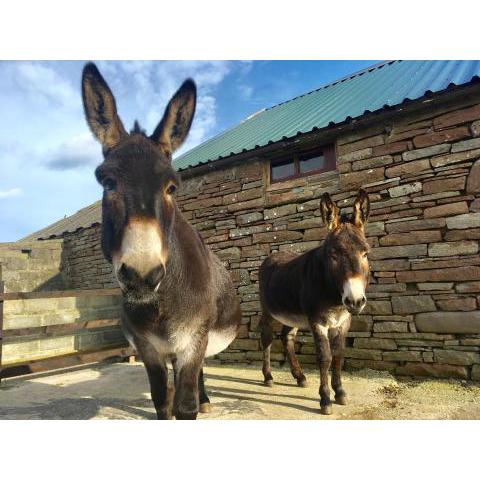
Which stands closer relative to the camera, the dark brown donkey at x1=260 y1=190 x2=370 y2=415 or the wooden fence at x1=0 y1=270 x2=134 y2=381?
the dark brown donkey at x1=260 y1=190 x2=370 y2=415

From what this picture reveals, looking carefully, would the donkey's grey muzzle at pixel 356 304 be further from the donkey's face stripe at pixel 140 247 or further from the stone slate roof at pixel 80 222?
the stone slate roof at pixel 80 222

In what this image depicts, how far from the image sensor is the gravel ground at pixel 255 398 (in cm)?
322

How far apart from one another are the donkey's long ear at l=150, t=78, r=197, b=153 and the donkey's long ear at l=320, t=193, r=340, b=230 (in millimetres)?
1812

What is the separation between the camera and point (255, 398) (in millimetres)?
3779

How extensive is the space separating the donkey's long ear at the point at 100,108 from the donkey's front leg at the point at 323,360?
Result: 274 centimetres

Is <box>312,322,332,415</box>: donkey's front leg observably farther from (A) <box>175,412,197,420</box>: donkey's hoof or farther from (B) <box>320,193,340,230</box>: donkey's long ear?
(A) <box>175,412,197,420</box>: donkey's hoof

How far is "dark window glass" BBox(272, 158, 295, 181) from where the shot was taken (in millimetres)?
5461

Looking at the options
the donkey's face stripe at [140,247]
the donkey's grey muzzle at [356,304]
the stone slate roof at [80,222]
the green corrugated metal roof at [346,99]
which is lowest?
the donkey's grey muzzle at [356,304]

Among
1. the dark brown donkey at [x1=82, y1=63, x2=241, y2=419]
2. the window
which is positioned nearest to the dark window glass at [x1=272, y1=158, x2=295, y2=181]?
the window

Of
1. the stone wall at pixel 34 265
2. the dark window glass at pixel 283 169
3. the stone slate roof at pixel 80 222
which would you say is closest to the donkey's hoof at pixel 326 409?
the dark window glass at pixel 283 169

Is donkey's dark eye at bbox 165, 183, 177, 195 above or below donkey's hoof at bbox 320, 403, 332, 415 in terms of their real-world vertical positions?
above

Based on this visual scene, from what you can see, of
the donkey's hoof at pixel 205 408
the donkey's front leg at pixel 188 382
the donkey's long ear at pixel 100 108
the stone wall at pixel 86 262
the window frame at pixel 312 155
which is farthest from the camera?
the stone wall at pixel 86 262

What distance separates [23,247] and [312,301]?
26.6 ft

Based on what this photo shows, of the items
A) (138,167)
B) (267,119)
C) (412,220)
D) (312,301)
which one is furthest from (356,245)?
(267,119)
